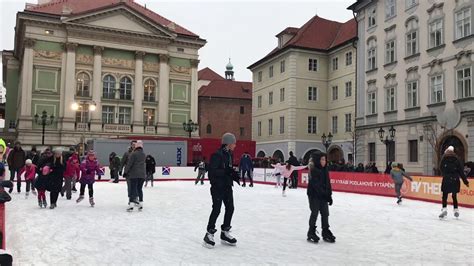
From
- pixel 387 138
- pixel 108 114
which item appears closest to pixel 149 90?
pixel 108 114

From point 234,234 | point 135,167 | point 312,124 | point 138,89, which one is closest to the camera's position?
point 234,234

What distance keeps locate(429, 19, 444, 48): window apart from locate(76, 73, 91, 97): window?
1551 inches

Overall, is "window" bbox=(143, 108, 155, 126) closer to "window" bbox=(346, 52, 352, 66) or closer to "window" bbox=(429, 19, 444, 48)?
"window" bbox=(346, 52, 352, 66)

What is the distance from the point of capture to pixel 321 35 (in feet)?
164

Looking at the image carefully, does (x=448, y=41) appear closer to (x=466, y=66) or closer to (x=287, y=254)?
(x=466, y=66)

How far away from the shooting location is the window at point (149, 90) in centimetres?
5825

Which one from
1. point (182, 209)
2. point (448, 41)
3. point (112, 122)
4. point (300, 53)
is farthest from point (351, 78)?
point (182, 209)

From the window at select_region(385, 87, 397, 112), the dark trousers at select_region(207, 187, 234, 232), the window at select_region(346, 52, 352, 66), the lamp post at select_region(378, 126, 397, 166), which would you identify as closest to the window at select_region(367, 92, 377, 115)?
the window at select_region(385, 87, 397, 112)

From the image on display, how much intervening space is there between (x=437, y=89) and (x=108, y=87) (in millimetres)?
39240

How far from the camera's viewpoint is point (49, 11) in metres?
54.1

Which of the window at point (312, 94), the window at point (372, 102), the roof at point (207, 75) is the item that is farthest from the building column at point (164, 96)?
the window at point (372, 102)

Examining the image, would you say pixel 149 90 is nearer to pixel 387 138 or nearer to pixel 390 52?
pixel 390 52

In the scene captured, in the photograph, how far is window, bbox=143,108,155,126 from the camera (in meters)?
57.9

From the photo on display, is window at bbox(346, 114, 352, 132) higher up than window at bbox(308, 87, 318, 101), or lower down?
lower down
